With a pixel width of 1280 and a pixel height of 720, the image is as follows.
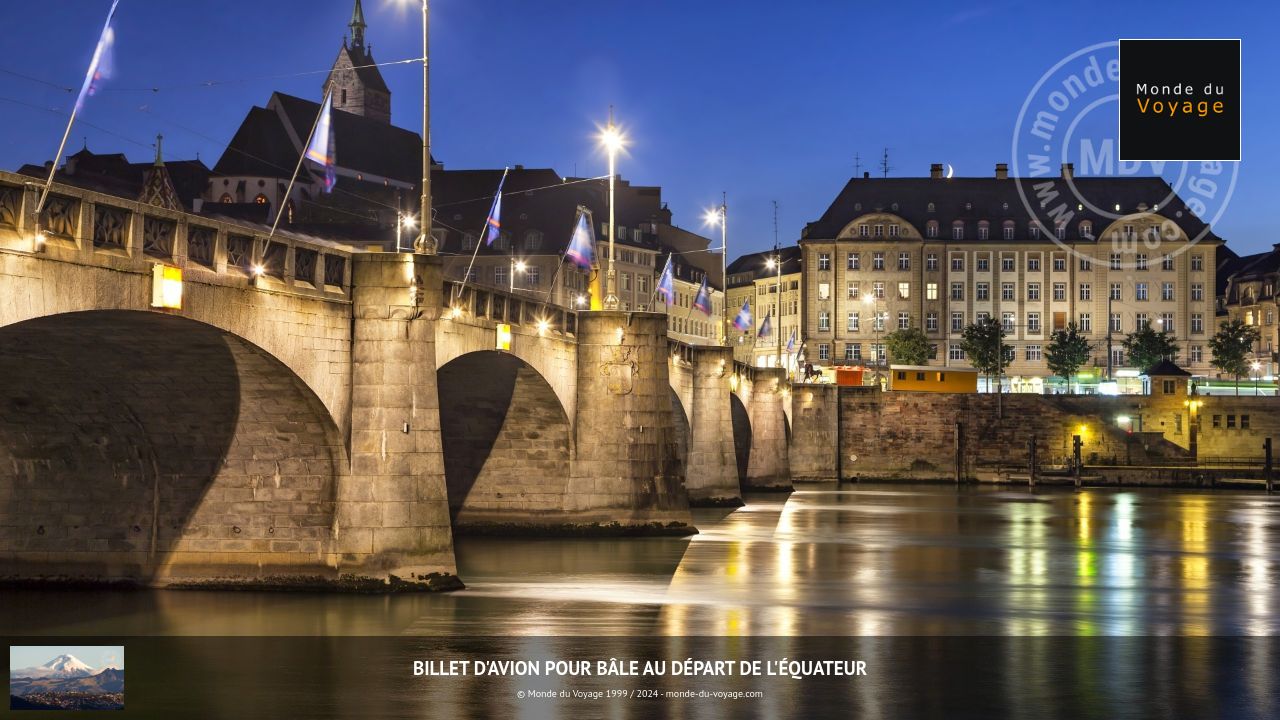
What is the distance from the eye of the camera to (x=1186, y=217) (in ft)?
501

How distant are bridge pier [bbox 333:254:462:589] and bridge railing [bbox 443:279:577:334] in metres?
5.10

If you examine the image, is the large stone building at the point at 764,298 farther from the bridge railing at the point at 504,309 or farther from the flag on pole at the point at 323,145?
the flag on pole at the point at 323,145

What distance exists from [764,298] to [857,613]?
467ft

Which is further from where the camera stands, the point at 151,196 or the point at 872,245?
the point at 872,245

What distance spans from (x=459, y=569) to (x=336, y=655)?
13.6m

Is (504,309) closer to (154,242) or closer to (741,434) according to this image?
(154,242)

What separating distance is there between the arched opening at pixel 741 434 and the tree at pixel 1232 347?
64.4 meters

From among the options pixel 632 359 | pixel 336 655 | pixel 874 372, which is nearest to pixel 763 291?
pixel 874 372

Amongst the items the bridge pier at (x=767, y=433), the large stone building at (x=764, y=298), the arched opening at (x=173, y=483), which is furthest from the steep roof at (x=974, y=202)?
the arched opening at (x=173, y=483)

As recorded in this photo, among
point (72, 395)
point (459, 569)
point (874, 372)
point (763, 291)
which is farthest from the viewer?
point (763, 291)

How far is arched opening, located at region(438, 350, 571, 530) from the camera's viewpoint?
50.3 meters

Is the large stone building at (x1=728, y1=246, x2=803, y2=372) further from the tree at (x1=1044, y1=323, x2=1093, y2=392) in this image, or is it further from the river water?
the river water

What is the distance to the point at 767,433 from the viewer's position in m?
93.2

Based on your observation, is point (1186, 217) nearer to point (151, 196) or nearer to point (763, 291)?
point (763, 291)
